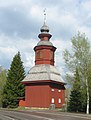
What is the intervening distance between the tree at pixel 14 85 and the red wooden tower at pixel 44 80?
405cm

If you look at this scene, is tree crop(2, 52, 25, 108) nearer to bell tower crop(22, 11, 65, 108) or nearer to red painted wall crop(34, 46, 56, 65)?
bell tower crop(22, 11, 65, 108)

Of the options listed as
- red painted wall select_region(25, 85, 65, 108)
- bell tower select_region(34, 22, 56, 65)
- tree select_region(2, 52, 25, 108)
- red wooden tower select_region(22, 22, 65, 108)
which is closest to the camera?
red painted wall select_region(25, 85, 65, 108)

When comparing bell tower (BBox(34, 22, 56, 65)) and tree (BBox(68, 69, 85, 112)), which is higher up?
bell tower (BBox(34, 22, 56, 65))

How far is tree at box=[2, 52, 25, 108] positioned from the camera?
202 feet

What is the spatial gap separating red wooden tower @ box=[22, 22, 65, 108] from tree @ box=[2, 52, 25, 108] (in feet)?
13.3

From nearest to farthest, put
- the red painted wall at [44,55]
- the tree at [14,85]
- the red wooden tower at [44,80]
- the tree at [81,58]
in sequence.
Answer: the tree at [81,58]
the red wooden tower at [44,80]
the red painted wall at [44,55]
the tree at [14,85]

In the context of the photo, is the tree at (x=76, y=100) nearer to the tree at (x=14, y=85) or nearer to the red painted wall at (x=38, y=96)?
the red painted wall at (x=38, y=96)

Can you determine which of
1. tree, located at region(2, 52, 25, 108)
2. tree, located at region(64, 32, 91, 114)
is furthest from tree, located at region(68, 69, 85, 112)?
tree, located at region(2, 52, 25, 108)

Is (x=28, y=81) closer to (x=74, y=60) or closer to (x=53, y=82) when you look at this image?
(x=53, y=82)

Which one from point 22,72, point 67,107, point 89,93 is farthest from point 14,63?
point 89,93

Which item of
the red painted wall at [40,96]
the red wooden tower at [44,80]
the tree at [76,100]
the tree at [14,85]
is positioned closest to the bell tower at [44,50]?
the red wooden tower at [44,80]

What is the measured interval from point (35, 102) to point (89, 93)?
1772 centimetres

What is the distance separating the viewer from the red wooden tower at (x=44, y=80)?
5641cm

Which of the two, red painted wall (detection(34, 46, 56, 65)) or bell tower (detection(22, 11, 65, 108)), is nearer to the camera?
bell tower (detection(22, 11, 65, 108))
